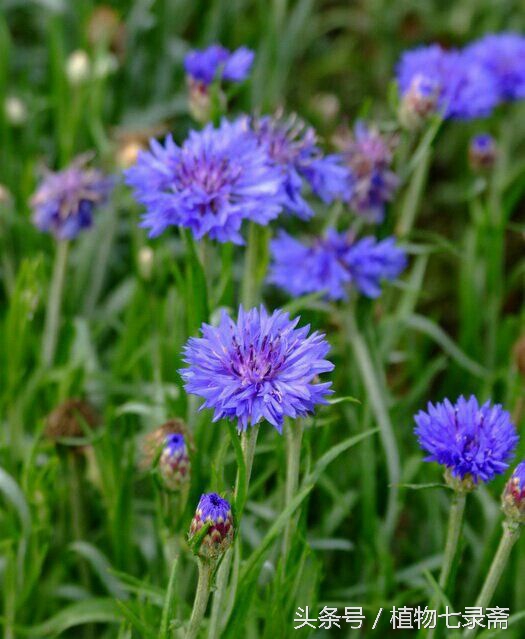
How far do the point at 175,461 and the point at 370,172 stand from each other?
534mm

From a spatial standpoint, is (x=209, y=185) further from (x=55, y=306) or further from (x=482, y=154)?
(x=482, y=154)

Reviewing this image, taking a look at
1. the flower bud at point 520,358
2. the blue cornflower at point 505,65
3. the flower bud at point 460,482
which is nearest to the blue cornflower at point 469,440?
the flower bud at point 460,482

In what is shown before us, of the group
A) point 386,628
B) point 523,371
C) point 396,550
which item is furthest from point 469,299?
point 386,628

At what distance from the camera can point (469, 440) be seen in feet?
2.85

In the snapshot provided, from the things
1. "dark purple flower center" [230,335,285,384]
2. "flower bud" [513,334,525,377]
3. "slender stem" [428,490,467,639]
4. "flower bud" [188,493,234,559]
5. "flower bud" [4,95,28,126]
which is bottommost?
"flower bud" [188,493,234,559]

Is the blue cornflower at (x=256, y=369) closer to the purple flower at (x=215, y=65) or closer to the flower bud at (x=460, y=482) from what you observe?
the flower bud at (x=460, y=482)

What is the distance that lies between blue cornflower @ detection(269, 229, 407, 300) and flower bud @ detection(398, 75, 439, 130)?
0.16 m

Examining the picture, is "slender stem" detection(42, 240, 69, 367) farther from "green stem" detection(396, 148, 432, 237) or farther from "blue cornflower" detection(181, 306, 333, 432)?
"blue cornflower" detection(181, 306, 333, 432)

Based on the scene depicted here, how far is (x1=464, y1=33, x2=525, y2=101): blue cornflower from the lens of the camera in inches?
61.7

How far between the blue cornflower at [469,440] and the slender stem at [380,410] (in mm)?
298

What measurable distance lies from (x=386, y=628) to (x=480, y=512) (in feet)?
0.91

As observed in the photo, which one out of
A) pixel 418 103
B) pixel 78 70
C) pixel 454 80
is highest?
pixel 78 70

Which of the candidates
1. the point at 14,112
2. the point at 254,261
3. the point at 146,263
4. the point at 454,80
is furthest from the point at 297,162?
the point at 14,112

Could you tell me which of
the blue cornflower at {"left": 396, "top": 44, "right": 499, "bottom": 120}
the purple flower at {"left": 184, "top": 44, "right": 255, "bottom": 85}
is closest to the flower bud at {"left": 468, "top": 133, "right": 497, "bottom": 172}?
the blue cornflower at {"left": 396, "top": 44, "right": 499, "bottom": 120}
